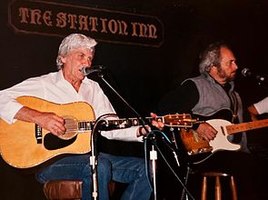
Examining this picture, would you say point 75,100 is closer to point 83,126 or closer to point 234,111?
point 83,126

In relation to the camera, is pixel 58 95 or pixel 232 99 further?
pixel 232 99

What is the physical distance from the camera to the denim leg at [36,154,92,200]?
10.6 ft

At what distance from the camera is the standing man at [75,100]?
10.6 ft

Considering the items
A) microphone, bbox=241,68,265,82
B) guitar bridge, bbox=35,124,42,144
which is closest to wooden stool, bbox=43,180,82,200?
guitar bridge, bbox=35,124,42,144

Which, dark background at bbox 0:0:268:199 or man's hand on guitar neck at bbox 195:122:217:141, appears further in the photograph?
man's hand on guitar neck at bbox 195:122:217:141

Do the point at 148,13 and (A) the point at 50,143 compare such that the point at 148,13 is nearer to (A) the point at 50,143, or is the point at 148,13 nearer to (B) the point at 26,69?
(B) the point at 26,69

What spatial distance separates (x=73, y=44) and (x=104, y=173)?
96 centimetres

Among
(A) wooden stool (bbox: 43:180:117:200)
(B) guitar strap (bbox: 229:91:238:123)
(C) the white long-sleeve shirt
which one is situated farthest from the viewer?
(B) guitar strap (bbox: 229:91:238:123)

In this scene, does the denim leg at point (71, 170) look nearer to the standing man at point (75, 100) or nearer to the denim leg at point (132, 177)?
the standing man at point (75, 100)

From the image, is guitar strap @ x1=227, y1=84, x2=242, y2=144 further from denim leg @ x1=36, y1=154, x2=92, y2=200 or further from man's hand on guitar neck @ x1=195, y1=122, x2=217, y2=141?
denim leg @ x1=36, y1=154, x2=92, y2=200

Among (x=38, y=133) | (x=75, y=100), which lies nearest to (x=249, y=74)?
(x=75, y=100)

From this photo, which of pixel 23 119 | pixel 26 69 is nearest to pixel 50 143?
pixel 23 119

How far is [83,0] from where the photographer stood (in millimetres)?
3727

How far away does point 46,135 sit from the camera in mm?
3234
